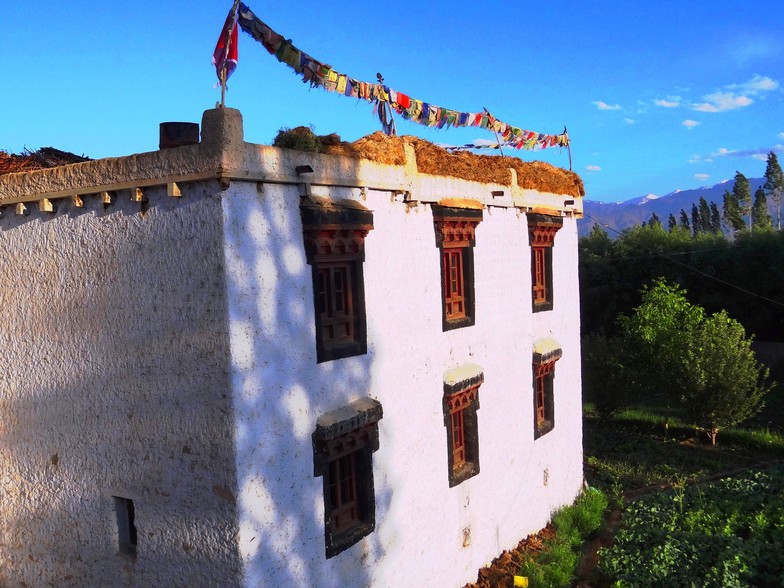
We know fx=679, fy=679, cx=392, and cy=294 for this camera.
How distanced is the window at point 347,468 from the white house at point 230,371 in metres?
0.03

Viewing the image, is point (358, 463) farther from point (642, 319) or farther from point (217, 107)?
point (642, 319)

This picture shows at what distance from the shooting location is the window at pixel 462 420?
9.66 metres

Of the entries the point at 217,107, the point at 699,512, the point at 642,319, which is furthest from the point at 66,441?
the point at 642,319

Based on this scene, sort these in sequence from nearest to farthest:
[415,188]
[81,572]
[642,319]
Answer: [81,572], [415,188], [642,319]

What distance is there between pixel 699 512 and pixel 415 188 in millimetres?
7608

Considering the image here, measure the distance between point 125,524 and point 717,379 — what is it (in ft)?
58.7

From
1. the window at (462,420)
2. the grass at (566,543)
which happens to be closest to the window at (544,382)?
the grass at (566,543)

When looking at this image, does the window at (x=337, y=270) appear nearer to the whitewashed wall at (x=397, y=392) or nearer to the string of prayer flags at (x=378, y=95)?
the whitewashed wall at (x=397, y=392)

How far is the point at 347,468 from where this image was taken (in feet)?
26.2

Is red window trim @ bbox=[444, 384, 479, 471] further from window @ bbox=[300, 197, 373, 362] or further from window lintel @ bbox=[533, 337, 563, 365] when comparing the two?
window @ bbox=[300, 197, 373, 362]

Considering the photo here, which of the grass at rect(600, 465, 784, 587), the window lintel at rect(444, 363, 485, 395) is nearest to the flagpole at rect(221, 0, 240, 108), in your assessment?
the window lintel at rect(444, 363, 485, 395)

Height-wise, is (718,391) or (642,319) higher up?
(642,319)

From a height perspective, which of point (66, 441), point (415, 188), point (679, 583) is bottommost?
point (679, 583)

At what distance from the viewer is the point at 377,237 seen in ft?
27.2
